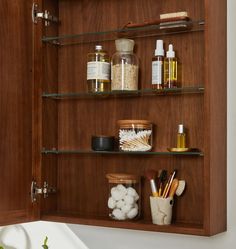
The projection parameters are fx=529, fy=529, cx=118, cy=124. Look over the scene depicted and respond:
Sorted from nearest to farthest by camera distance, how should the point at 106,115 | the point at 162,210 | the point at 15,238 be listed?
the point at 162,210, the point at 106,115, the point at 15,238

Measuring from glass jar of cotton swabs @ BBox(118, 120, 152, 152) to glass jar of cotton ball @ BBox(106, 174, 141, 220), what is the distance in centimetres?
10

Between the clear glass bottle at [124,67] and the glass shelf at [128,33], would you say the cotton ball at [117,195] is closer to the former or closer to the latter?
the clear glass bottle at [124,67]

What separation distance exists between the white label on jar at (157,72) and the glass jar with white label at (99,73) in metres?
0.17

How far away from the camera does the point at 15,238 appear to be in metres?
2.08

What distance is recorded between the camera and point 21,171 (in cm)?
170

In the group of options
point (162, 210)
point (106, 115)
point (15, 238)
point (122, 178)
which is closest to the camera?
point (162, 210)

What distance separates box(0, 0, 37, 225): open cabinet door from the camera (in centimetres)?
163

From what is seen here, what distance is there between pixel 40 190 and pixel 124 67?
0.50 meters

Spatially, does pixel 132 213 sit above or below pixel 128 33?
below

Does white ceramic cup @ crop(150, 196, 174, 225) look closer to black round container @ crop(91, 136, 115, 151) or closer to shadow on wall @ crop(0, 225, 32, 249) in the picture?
black round container @ crop(91, 136, 115, 151)

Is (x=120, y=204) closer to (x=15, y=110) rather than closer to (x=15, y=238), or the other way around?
(x=15, y=110)

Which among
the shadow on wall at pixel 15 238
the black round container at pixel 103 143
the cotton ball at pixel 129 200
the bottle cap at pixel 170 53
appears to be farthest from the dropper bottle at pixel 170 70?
the shadow on wall at pixel 15 238

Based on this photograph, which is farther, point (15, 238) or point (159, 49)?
point (15, 238)
